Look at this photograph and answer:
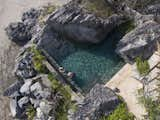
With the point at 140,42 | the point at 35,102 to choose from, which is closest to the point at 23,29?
the point at 35,102

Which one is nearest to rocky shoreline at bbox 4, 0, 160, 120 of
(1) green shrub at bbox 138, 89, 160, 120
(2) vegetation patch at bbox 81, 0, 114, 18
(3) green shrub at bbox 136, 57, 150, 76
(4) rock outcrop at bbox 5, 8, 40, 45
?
(2) vegetation patch at bbox 81, 0, 114, 18

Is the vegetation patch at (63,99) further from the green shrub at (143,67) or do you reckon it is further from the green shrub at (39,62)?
the green shrub at (143,67)

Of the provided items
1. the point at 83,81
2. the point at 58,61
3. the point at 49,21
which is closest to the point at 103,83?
the point at 83,81

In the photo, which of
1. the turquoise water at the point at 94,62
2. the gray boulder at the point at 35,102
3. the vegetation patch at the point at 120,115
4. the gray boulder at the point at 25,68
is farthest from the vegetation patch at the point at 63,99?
the vegetation patch at the point at 120,115

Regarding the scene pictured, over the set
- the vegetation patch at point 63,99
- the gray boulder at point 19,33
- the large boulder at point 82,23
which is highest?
the gray boulder at point 19,33

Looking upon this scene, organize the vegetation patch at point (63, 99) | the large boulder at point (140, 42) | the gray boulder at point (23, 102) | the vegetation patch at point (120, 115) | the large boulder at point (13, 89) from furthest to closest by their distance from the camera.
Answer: the large boulder at point (13, 89), the gray boulder at point (23, 102), the large boulder at point (140, 42), the vegetation patch at point (63, 99), the vegetation patch at point (120, 115)

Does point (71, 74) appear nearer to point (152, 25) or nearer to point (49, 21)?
point (49, 21)

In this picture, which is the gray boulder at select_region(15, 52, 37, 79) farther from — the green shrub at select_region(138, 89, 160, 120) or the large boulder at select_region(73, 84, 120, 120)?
the green shrub at select_region(138, 89, 160, 120)
